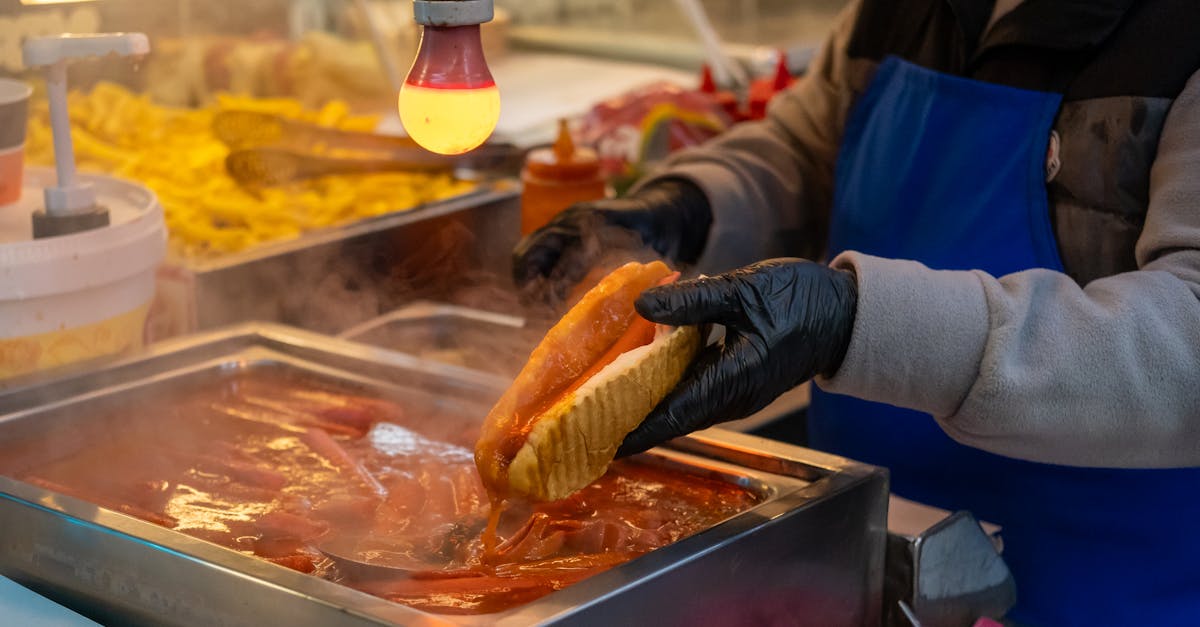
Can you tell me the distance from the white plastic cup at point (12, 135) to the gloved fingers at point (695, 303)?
96 cm

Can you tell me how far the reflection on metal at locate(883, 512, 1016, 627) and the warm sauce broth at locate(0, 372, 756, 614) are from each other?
0.58 feet

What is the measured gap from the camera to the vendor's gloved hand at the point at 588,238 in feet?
5.90

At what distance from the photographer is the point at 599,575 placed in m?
1.08

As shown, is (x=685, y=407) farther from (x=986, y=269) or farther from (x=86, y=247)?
(x=86, y=247)

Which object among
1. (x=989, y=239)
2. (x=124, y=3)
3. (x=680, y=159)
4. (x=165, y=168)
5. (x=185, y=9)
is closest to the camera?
(x=989, y=239)

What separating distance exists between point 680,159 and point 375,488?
890 mm

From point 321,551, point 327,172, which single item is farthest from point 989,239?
point 327,172

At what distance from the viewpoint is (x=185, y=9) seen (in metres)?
2.85

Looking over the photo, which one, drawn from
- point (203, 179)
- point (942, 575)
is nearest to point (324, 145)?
point (203, 179)


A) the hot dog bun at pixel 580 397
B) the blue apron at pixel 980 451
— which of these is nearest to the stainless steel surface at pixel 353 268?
the blue apron at pixel 980 451

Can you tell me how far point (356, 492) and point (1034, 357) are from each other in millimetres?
748

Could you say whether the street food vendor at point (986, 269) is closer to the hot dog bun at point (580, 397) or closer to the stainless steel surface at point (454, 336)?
the hot dog bun at point (580, 397)

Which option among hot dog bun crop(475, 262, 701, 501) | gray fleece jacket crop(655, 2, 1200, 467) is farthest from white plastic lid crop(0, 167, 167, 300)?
gray fleece jacket crop(655, 2, 1200, 467)

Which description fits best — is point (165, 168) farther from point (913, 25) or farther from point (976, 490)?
point (976, 490)
